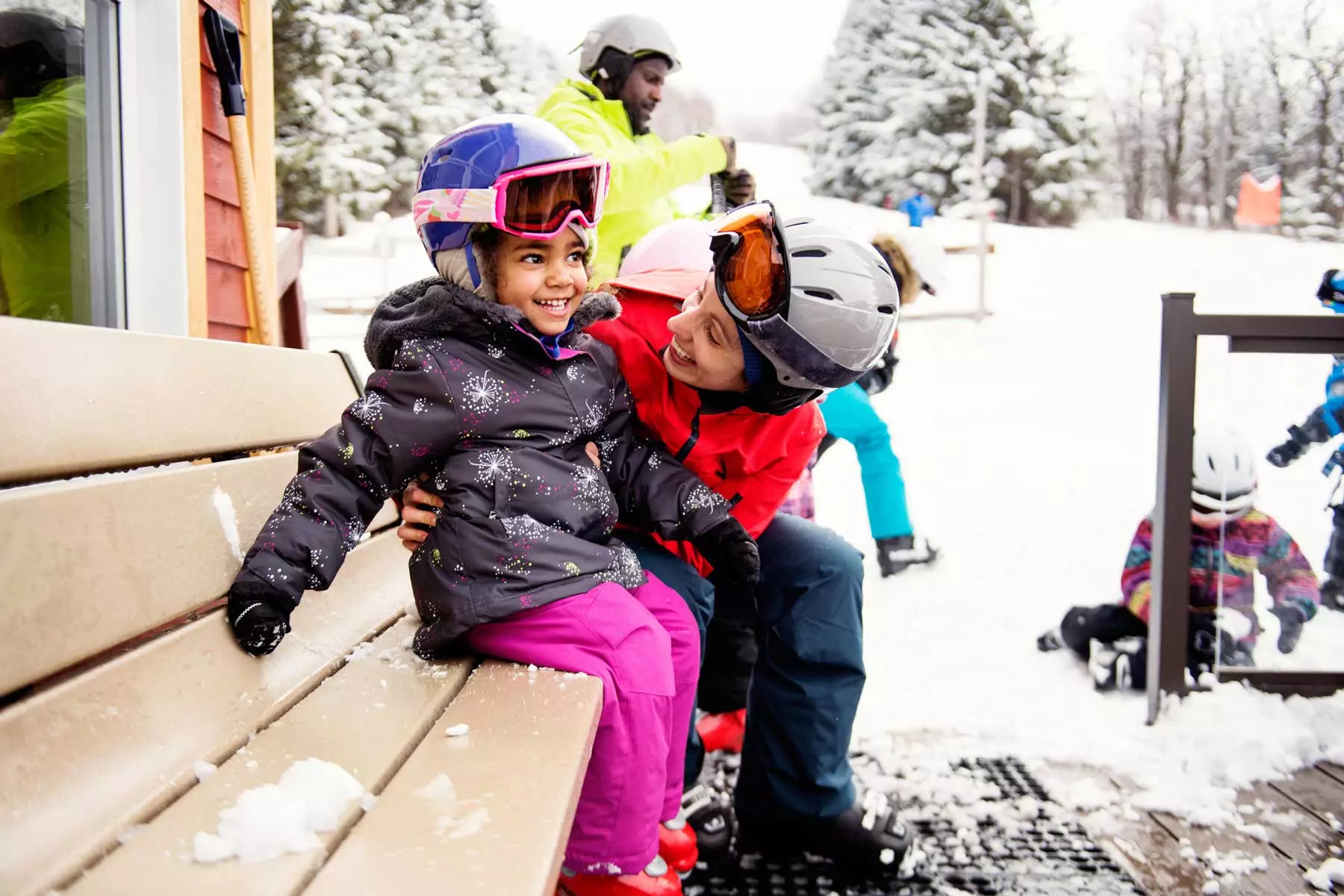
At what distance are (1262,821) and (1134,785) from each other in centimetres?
31

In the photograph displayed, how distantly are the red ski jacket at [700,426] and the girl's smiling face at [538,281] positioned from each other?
248 mm

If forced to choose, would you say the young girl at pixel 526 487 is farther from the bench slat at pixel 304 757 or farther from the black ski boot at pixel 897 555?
the black ski boot at pixel 897 555

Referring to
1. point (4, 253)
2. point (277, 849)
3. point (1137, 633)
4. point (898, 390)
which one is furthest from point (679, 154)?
point (898, 390)

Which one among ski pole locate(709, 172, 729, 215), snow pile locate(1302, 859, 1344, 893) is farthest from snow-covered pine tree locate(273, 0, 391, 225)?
snow pile locate(1302, 859, 1344, 893)

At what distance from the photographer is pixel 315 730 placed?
1.46 metres

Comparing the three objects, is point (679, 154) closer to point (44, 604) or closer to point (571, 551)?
point (571, 551)

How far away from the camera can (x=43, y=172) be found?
273cm

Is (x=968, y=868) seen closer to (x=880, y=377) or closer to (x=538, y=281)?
(x=538, y=281)

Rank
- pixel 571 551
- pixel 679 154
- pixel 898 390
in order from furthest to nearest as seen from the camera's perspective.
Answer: pixel 898 390 → pixel 679 154 → pixel 571 551

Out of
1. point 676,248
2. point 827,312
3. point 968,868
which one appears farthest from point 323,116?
point 968,868

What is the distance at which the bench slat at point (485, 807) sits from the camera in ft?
3.36

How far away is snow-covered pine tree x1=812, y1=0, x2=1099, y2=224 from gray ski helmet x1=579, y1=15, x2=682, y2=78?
53.9 feet

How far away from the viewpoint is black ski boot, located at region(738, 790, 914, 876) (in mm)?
2148

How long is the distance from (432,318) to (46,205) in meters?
1.65
